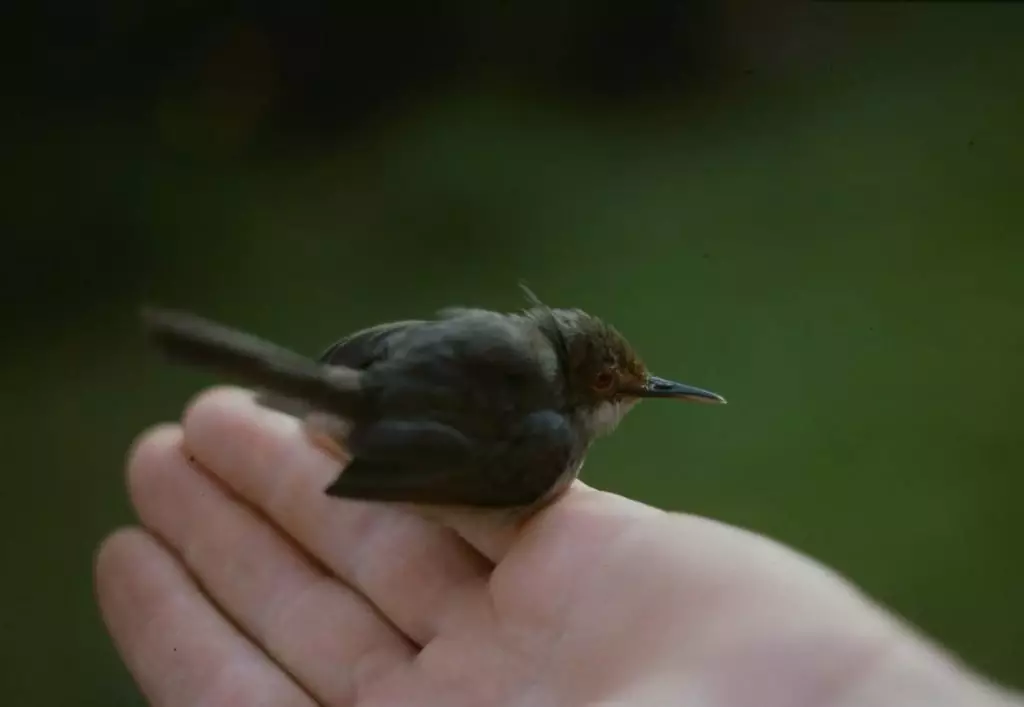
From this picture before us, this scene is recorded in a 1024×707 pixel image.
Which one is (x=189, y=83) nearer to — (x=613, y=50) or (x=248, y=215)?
(x=248, y=215)

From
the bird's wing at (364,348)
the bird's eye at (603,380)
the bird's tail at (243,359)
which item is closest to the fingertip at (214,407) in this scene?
the bird's wing at (364,348)

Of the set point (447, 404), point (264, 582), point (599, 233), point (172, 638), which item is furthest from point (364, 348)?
point (599, 233)

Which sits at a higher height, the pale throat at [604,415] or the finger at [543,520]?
the pale throat at [604,415]

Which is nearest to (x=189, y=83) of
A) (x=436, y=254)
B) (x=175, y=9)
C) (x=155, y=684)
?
(x=175, y=9)

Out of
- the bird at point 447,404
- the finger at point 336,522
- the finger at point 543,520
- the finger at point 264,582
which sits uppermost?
the bird at point 447,404

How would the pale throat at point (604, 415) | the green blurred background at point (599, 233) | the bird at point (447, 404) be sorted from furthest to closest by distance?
the green blurred background at point (599, 233) < the pale throat at point (604, 415) < the bird at point (447, 404)

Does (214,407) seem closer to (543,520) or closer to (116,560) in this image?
(116,560)

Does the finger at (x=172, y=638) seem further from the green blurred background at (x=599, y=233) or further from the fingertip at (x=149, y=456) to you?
the green blurred background at (x=599, y=233)
